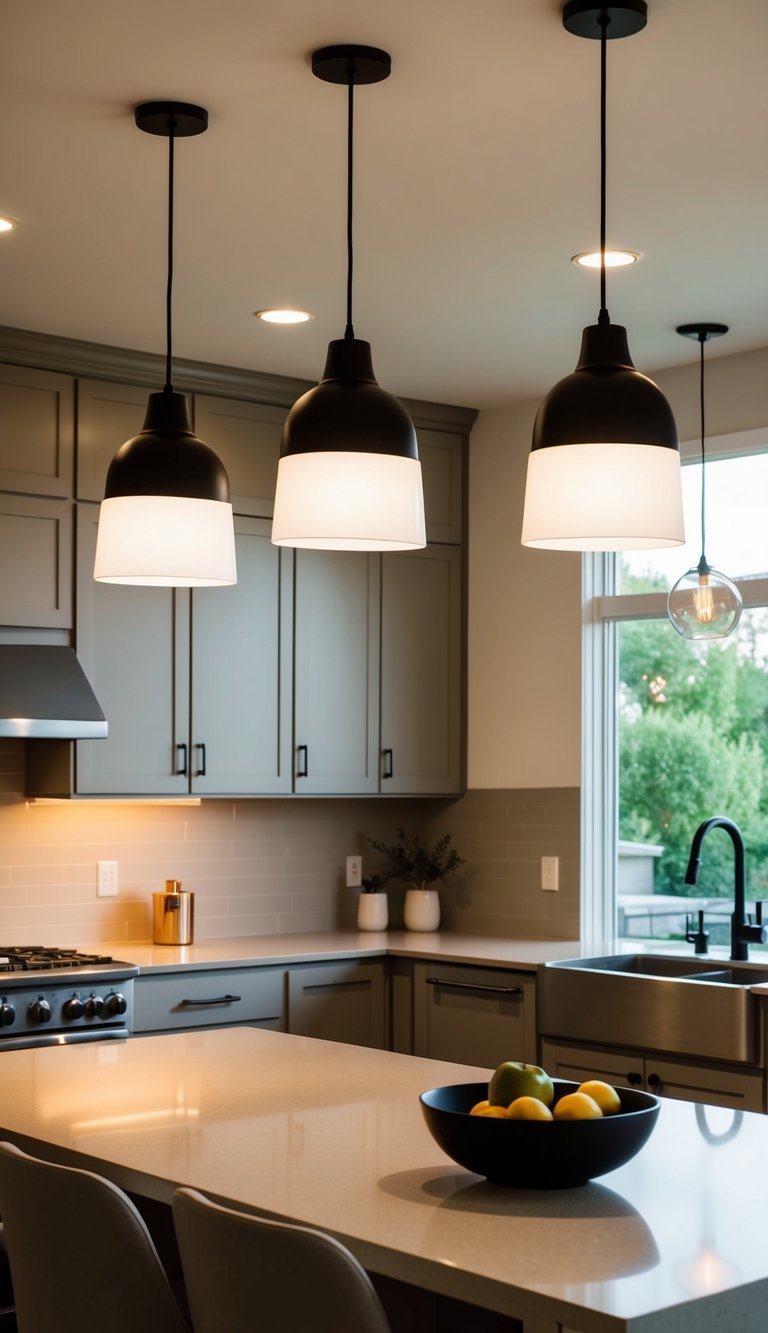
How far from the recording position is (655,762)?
5004 mm

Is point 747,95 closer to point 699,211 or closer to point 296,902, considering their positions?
point 699,211

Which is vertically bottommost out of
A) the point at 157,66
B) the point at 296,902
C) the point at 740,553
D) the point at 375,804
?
the point at 296,902

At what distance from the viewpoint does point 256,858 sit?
5230 mm

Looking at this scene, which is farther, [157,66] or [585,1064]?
[585,1064]

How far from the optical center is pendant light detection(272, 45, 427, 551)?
2.23 metres

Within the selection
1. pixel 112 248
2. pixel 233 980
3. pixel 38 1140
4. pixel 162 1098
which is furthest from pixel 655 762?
pixel 38 1140

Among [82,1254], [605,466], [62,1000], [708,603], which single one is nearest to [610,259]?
[708,603]

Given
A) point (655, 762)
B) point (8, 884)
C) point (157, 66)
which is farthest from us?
point (655, 762)

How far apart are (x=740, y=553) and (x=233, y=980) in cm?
202

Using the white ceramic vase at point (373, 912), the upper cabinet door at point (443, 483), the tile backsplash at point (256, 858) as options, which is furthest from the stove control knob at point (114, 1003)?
the upper cabinet door at point (443, 483)

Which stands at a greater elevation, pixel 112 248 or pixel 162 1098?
pixel 112 248

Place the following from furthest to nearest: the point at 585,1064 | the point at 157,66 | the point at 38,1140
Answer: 1. the point at 585,1064
2. the point at 157,66
3. the point at 38,1140

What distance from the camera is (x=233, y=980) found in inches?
175

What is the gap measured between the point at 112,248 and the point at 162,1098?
6.94 ft
